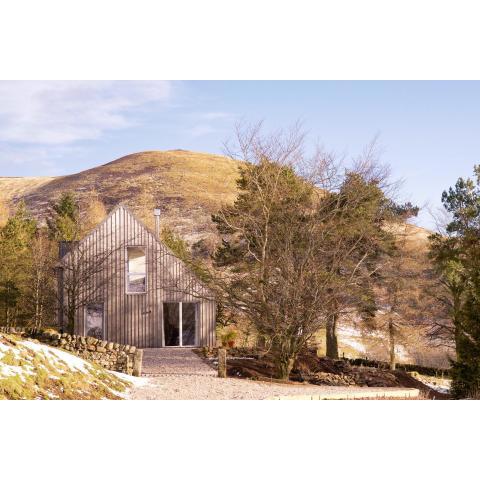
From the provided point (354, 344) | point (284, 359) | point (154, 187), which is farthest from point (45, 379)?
point (154, 187)

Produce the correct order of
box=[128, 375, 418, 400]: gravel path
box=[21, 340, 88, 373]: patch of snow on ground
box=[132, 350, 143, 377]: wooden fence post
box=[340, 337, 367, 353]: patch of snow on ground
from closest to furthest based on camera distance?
box=[21, 340, 88, 373]: patch of snow on ground, box=[128, 375, 418, 400]: gravel path, box=[132, 350, 143, 377]: wooden fence post, box=[340, 337, 367, 353]: patch of snow on ground

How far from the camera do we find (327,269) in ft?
48.3

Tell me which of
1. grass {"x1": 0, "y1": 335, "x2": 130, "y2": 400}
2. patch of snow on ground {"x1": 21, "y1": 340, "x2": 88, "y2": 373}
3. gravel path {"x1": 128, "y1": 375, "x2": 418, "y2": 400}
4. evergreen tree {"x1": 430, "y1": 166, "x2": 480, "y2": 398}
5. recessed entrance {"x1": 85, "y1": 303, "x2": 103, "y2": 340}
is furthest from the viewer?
evergreen tree {"x1": 430, "y1": 166, "x2": 480, "y2": 398}

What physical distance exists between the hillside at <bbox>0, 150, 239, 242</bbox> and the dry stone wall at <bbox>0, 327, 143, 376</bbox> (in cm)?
3470

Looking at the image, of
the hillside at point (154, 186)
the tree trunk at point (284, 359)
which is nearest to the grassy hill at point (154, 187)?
the hillside at point (154, 186)

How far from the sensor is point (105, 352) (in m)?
13.6

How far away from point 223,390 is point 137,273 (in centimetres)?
774

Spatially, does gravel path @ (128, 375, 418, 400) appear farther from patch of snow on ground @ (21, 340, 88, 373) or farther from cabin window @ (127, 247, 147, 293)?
cabin window @ (127, 247, 147, 293)

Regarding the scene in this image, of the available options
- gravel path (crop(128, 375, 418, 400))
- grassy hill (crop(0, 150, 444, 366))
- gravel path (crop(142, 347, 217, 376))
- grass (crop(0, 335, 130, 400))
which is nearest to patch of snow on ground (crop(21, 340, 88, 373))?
grass (crop(0, 335, 130, 400))

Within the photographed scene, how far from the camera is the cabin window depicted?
18922 mm
